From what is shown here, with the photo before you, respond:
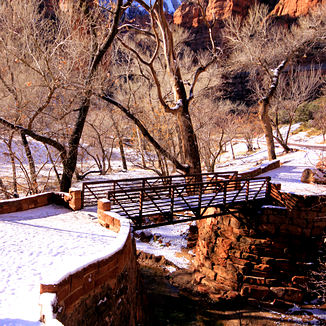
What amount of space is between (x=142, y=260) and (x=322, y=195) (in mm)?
7786

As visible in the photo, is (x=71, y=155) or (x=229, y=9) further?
(x=229, y=9)

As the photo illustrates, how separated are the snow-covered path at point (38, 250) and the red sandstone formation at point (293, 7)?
5109 centimetres

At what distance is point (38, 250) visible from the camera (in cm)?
544

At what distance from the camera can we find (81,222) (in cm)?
→ 758

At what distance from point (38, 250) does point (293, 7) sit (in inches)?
2217

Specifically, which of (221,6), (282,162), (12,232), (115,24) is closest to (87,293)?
(12,232)

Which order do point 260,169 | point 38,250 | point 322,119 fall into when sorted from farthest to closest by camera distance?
point 322,119 < point 260,169 < point 38,250

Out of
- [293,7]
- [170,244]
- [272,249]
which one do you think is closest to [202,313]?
[272,249]

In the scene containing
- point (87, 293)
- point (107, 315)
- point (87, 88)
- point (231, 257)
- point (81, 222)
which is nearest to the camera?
point (87, 293)

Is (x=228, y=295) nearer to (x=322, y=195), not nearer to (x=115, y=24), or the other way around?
(x=322, y=195)

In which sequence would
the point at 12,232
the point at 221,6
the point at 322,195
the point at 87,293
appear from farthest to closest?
the point at 221,6
the point at 322,195
the point at 12,232
the point at 87,293

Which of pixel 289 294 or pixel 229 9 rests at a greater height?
pixel 229 9

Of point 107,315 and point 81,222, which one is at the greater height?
point 81,222

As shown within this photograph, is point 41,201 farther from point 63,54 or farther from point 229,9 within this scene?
point 229,9
